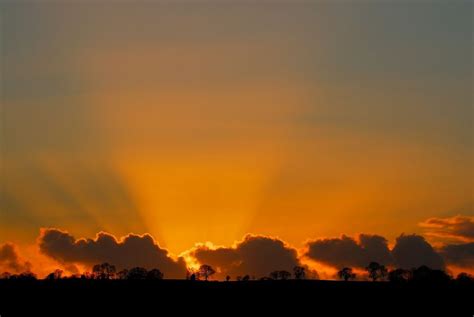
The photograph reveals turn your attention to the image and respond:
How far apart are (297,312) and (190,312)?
24106 mm

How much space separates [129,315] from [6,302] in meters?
29.7

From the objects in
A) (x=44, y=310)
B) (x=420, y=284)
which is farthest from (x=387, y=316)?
(x=44, y=310)

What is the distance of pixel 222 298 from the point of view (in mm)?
169125

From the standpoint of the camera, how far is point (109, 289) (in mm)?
170125

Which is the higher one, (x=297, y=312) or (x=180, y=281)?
(x=180, y=281)

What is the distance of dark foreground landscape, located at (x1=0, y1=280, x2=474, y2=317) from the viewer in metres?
159

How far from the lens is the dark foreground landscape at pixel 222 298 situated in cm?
15900

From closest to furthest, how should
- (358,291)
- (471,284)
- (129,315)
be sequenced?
(129,315) < (358,291) < (471,284)

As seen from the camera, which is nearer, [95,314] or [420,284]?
[95,314]

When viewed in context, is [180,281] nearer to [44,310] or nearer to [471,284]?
[44,310]

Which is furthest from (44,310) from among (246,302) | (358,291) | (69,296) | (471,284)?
(471,284)

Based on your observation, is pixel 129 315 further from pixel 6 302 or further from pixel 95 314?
pixel 6 302

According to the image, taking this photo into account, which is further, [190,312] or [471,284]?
[471,284]

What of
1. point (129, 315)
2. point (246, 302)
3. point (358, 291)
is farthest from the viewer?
point (358, 291)
